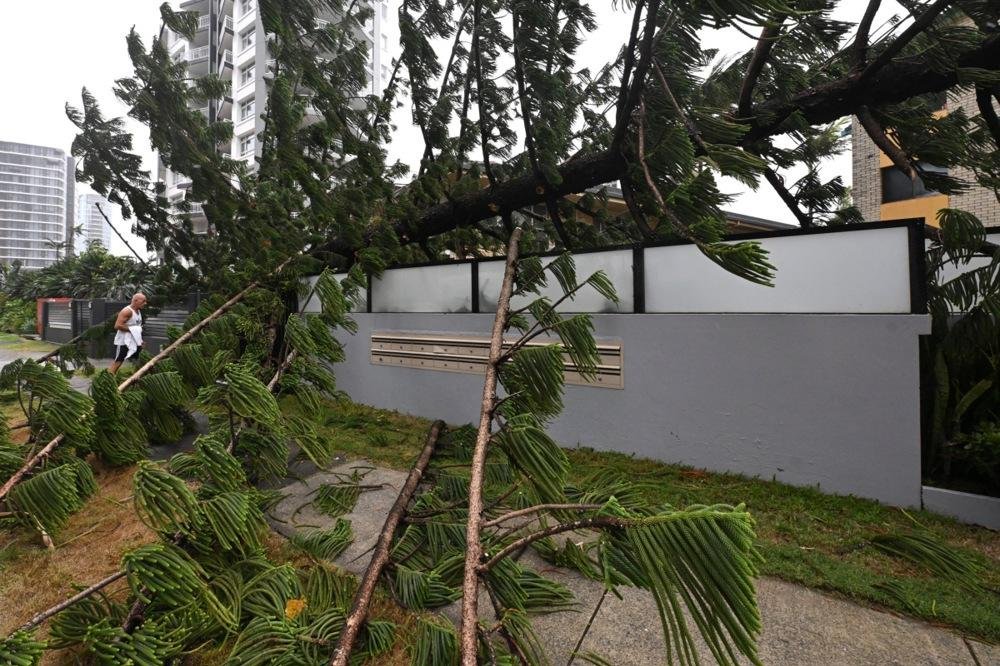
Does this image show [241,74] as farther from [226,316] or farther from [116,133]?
[226,316]

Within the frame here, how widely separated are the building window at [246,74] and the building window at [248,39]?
1.06 metres

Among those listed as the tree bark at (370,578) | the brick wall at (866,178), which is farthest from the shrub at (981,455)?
the brick wall at (866,178)

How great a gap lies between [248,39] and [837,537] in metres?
33.2

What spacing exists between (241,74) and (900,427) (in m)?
32.1

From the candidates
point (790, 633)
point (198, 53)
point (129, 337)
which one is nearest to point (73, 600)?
point (790, 633)

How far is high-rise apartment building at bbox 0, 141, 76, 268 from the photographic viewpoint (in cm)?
6888

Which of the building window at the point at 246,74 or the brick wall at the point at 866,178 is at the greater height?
the building window at the point at 246,74

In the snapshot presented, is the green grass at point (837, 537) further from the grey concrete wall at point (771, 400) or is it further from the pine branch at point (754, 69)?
the pine branch at point (754, 69)

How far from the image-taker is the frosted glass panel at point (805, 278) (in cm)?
304

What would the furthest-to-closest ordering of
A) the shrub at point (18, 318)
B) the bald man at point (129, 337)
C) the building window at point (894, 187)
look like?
the shrub at point (18, 318), the building window at point (894, 187), the bald man at point (129, 337)

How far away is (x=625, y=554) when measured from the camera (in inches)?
29.1

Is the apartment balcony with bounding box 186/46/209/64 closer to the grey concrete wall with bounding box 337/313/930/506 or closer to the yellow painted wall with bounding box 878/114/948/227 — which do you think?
the yellow painted wall with bounding box 878/114/948/227

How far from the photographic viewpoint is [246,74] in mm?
26000

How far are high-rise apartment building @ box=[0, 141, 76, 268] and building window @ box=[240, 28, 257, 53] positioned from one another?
2403 inches
